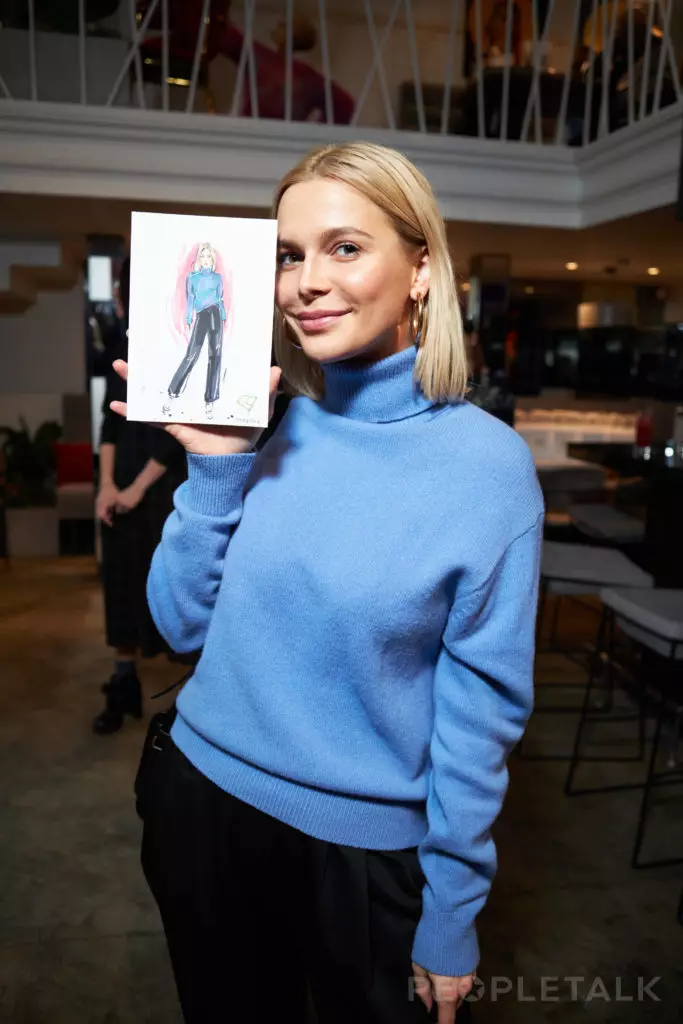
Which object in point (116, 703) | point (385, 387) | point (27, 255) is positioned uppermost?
point (27, 255)

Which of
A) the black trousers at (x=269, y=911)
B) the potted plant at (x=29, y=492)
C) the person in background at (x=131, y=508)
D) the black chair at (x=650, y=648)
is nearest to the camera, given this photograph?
the black trousers at (x=269, y=911)

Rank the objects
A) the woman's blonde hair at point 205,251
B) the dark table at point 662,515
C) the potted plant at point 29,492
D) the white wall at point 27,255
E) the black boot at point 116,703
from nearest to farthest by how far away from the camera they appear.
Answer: the woman's blonde hair at point 205,251 → the black boot at point 116,703 → the dark table at point 662,515 → the white wall at point 27,255 → the potted plant at point 29,492

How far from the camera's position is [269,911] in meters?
1.00

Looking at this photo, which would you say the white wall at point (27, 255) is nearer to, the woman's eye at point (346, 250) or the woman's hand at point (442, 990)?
the woman's eye at point (346, 250)

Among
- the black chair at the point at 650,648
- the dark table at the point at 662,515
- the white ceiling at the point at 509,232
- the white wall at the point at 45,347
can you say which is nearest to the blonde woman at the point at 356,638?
the black chair at the point at 650,648

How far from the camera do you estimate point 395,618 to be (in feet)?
2.89

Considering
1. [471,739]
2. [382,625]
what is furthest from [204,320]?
[471,739]

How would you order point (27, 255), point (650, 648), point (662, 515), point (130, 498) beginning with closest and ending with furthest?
point (650, 648)
point (130, 498)
point (662, 515)
point (27, 255)

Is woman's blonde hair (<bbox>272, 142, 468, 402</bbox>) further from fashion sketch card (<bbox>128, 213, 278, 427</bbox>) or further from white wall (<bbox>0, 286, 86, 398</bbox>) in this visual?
white wall (<bbox>0, 286, 86, 398</bbox>)

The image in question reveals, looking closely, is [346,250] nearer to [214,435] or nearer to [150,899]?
[214,435]

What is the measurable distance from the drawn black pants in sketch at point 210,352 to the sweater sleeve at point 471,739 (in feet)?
1.17

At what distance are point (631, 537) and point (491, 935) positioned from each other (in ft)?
6.42

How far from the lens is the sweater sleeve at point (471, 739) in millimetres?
891

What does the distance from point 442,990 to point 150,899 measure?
1331 millimetres
